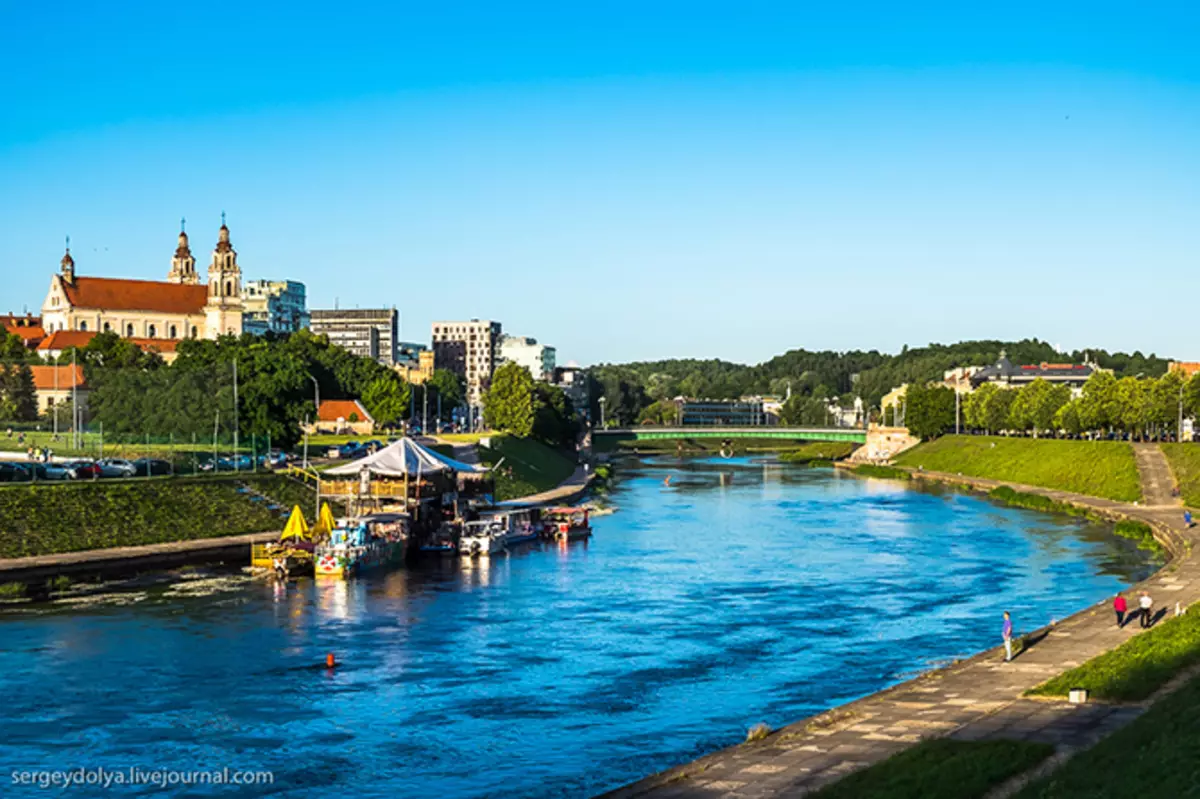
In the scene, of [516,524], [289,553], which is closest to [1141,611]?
[289,553]

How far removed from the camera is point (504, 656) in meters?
47.6

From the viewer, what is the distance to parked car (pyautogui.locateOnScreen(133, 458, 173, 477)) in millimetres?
78981

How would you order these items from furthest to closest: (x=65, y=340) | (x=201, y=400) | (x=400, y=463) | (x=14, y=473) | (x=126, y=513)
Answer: (x=65, y=340), (x=201, y=400), (x=400, y=463), (x=14, y=473), (x=126, y=513)

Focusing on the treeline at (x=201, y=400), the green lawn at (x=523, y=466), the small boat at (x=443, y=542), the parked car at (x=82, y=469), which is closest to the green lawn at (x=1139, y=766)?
the small boat at (x=443, y=542)

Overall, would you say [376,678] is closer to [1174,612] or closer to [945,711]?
[945,711]

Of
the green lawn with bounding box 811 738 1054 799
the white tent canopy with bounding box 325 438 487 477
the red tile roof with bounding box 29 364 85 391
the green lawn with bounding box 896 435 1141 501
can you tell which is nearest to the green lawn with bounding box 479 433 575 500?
the white tent canopy with bounding box 325 438 487 477

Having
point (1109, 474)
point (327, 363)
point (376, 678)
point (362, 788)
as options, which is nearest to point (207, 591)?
point (376, 678)

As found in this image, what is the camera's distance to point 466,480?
297 feet

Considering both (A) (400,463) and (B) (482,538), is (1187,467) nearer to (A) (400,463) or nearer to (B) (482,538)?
(B) (482,538)

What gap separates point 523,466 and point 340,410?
30.5 meters

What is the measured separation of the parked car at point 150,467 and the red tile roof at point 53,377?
45.4 feet

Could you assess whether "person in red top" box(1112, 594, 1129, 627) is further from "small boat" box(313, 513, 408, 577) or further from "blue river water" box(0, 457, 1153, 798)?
"small boat" box(313, 513, 408, 577)

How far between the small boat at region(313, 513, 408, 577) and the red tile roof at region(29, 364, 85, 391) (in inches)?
1151

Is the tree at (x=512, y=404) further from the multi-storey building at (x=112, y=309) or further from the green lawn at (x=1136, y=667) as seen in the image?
the green lawn at (x=1136, y=667)
